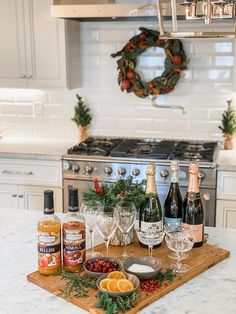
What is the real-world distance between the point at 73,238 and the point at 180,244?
371mm

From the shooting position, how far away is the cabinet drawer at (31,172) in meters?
3.62

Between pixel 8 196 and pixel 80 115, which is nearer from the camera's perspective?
pixel 8 196

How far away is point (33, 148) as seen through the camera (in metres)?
3.82

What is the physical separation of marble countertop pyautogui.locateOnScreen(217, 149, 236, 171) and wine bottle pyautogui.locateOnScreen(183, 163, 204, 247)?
1.46m

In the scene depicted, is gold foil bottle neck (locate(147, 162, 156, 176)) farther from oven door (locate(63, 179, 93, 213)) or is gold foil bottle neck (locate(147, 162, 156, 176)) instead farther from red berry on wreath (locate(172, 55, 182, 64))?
red berry on wreath (locate(172, 55, 182, 64))

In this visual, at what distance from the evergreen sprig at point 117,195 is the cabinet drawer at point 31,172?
1.78 meters

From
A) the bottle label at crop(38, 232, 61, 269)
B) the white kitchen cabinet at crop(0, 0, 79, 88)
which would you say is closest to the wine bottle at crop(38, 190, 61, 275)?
the bottle label at crop(38, 232, 61, 269)

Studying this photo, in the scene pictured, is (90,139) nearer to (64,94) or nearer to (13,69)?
(64,94)

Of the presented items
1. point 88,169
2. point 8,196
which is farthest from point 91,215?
point 8,196

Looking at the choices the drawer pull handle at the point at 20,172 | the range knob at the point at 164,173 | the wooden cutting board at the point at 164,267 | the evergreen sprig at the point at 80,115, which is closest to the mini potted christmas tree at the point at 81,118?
the evergreen sprig at the point at 80,115

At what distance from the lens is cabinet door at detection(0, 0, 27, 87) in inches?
147

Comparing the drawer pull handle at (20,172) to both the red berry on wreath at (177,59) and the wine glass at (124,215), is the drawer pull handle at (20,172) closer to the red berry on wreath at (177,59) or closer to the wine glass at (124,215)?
the red berry on wreath at (177,59)

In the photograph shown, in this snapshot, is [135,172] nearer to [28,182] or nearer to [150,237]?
[28,182]

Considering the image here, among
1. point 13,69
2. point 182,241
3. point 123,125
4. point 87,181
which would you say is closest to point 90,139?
point 123,125
